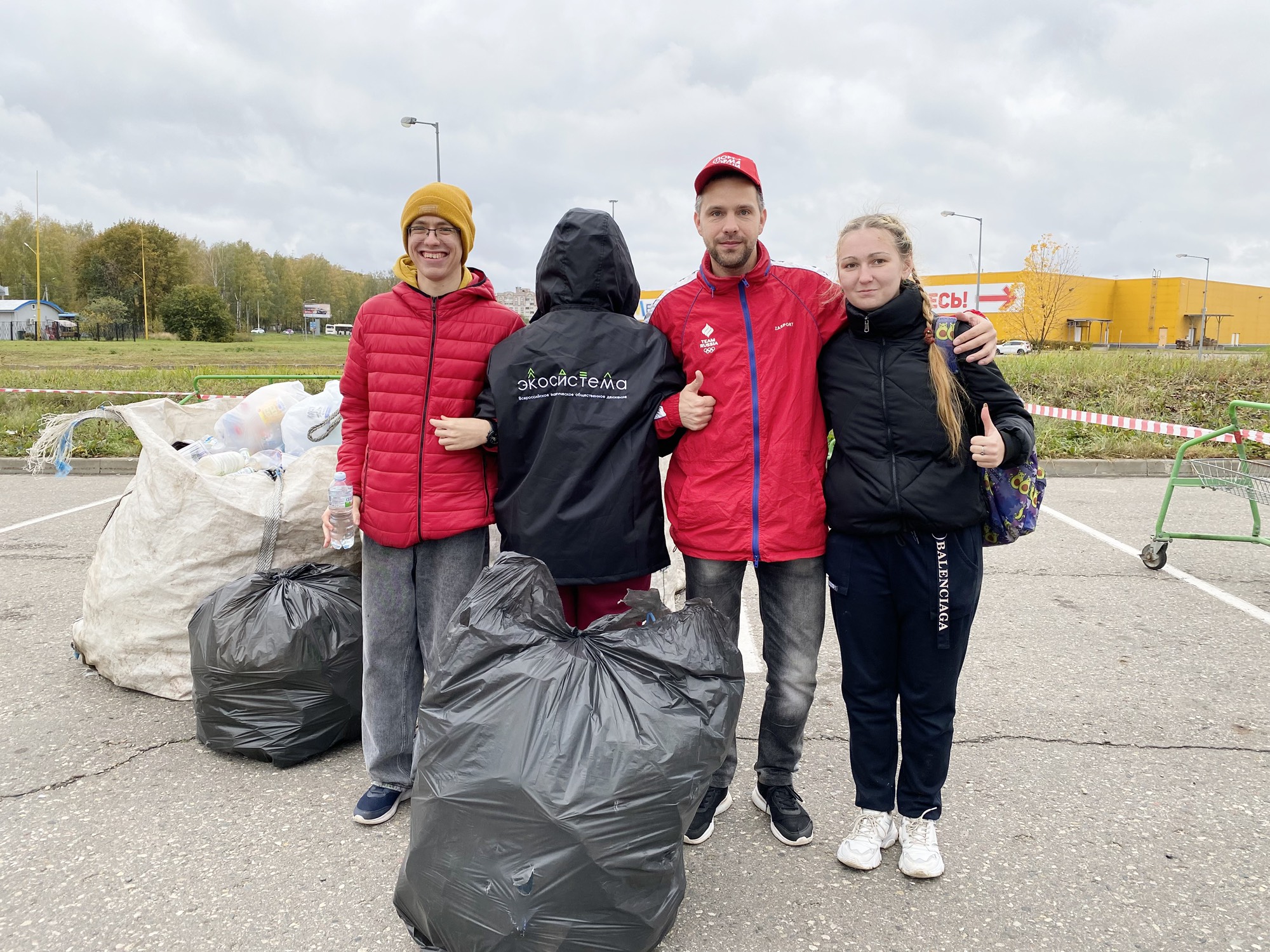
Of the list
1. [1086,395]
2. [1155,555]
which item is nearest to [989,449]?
[1155,555]

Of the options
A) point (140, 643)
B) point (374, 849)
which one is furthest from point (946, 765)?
point (140, 643)

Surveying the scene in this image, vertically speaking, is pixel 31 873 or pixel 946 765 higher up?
pixel 946 765

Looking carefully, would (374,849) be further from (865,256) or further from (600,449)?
(865,256)

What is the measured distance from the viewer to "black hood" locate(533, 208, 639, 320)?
2.42m

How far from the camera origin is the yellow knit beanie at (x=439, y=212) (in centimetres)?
256

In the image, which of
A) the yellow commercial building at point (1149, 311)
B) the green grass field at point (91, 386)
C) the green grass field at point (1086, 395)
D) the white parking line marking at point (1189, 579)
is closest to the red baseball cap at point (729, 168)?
the white parking line marking at point (1189, 579)

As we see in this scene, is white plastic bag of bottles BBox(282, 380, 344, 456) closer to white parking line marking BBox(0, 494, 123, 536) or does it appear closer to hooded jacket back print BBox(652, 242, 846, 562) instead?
hooded jacket back print BBox(652, 242, 846, 562)

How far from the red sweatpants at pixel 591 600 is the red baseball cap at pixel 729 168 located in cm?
120

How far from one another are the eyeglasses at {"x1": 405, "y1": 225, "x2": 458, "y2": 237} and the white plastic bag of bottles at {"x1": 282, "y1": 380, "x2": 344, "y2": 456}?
1.49 m

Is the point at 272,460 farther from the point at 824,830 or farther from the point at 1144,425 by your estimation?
the point at 1144,425

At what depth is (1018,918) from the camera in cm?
218

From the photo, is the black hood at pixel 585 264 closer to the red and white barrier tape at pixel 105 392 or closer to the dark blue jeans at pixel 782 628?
the dark blue jeans at pixel 782 628

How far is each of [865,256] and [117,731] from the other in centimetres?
321

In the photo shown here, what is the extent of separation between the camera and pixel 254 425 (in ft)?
12.9
